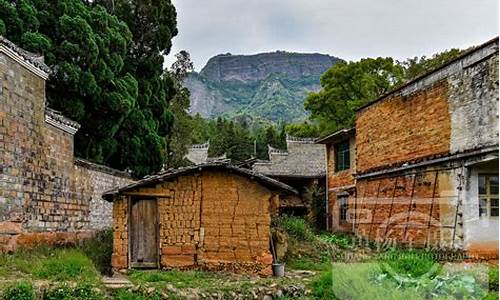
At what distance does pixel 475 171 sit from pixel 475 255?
1.85 metres

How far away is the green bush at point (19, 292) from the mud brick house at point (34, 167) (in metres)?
2.44

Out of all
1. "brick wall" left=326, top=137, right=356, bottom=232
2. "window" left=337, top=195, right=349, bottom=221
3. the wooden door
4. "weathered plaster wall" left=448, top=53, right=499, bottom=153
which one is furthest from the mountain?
the wooden door

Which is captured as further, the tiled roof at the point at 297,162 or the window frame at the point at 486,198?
the tiled roof at the point at 297,162

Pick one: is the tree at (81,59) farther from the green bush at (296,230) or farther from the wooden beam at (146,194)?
the green bush at (296,230)

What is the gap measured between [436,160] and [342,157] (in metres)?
7.88

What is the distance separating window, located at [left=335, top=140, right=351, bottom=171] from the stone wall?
10146mm

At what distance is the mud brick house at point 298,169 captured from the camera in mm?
24219

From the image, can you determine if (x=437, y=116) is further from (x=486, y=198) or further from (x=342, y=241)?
(x=342, y=241)

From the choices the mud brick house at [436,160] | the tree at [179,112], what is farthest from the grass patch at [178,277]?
the tree at [179,112]

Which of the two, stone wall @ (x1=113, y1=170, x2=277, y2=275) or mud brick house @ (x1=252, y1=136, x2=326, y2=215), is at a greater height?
mud brick house @ (x1=252, y1=136, x2=326, y2=215)

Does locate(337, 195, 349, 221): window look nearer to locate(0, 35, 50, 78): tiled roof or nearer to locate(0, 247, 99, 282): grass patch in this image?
locate(0, 247, 99, 282): grass patch

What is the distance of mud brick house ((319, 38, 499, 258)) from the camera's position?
12.3 metres

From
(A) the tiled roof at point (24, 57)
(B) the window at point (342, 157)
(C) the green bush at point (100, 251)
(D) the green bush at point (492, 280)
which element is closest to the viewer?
(D) the green bush at point (492, 280)

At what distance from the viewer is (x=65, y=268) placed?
996 centimetres
